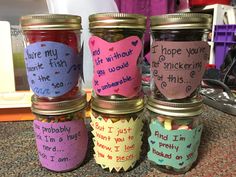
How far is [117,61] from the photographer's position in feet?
1.06

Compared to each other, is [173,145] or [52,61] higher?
[52,61]

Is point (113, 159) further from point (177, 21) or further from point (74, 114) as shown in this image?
point (177, 21)

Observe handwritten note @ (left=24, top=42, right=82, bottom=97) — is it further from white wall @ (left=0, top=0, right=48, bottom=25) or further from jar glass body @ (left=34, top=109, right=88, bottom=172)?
white wall @ (left=0, top=0, right=48, bottom=25)

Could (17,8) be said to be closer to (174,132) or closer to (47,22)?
(47,22)

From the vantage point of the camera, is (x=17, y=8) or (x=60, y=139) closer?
(x=60, y=139)

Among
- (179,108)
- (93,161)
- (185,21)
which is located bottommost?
(93,161)

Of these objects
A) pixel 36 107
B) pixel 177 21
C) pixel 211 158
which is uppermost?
pixel 177 21

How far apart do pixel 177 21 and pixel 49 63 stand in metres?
0.18

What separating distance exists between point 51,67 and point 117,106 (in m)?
0.11

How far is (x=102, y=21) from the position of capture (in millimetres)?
314

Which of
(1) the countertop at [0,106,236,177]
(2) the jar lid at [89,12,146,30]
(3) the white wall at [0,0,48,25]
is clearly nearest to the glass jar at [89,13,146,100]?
(2) the jar lid at [89,12,146,30]

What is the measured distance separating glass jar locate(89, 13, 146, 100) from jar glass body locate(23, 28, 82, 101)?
1.3 inches

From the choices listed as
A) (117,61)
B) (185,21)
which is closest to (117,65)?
(117,61)

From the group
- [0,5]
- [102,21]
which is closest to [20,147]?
[102,21]
